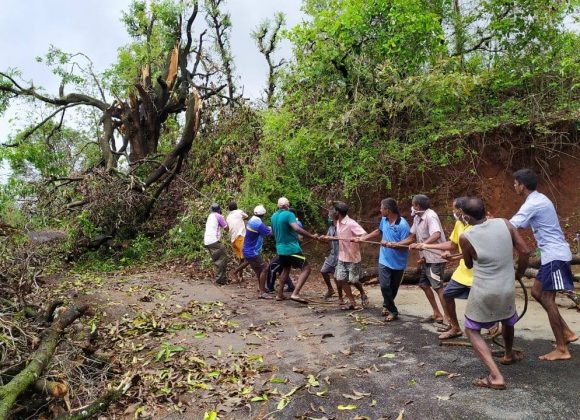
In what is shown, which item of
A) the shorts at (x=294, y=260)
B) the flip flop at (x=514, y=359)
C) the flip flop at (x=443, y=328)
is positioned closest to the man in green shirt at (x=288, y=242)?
the shorts at (x=294, y=260)

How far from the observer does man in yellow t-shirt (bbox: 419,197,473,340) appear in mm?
4914

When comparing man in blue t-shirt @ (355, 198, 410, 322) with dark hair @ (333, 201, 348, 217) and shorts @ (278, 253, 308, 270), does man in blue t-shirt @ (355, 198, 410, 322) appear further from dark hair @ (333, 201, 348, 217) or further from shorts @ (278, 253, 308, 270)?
shorts @ (278, 253, 308, 270)

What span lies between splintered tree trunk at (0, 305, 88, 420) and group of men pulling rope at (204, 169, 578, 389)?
3.51m

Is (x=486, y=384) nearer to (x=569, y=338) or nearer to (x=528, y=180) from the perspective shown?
(x=569, y=338)

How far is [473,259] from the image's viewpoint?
163 inches

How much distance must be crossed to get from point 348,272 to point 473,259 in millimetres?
2995

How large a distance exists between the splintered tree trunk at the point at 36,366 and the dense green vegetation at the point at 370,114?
20.8 ft

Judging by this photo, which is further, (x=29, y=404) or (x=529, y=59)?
(x=529, y=59)

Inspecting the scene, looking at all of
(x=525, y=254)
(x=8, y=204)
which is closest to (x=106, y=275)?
(x=8, y=204)

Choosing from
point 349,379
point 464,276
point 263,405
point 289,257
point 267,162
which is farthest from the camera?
point 267,162

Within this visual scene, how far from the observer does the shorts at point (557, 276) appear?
4445 mm

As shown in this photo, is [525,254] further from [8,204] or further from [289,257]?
[8,204]

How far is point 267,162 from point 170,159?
3.28 meters

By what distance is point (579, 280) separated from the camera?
7090 mm
